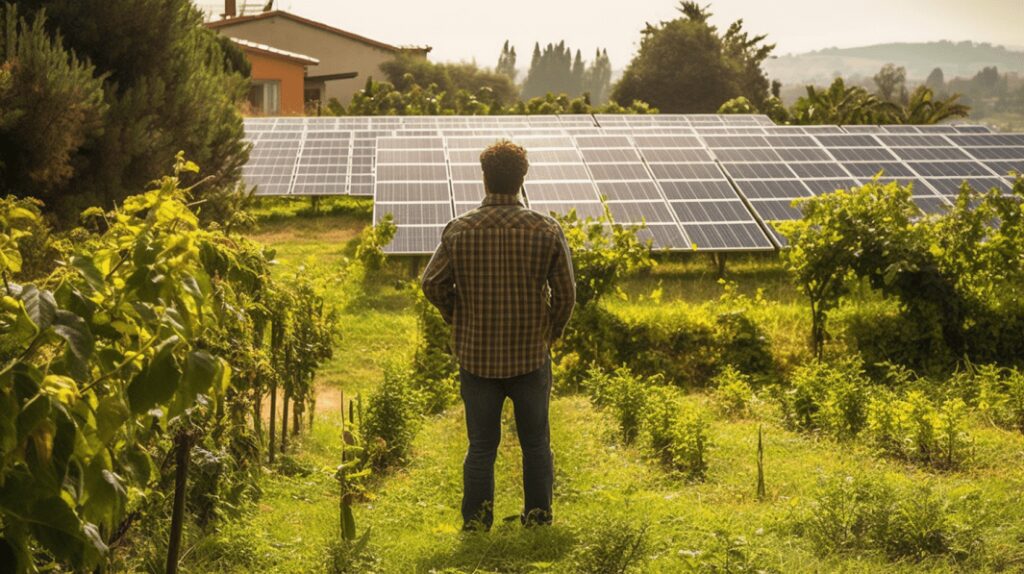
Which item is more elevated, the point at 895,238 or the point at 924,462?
the point at 895,238

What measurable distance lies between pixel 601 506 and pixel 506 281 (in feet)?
4.28

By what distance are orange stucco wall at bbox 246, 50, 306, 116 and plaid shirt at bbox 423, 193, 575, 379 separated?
1484 inches

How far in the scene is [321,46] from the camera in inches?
2170

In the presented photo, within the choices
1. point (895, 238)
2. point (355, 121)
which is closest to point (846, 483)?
point (895, 238)

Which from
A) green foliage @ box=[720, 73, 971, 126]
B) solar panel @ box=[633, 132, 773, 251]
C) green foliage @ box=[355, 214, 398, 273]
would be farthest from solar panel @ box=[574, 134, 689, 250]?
green foliage @ box=[720, 73, 971, 126]

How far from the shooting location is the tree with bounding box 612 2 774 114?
50250mm

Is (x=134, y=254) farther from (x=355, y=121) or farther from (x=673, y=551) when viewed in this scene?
(x=355, y=121)

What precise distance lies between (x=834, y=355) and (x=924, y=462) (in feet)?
11.7

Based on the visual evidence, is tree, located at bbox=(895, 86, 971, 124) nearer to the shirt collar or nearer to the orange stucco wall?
the orange stucco wall

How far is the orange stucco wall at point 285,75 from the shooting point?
42.2 meters

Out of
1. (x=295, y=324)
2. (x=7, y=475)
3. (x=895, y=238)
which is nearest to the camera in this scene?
(x=7, y=475)

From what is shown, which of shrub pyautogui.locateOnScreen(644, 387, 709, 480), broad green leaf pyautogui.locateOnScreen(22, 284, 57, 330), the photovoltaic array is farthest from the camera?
the photovoltaic array

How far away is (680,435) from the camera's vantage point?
267 inches

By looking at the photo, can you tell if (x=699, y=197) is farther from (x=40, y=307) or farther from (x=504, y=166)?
(x=40, y=307)
